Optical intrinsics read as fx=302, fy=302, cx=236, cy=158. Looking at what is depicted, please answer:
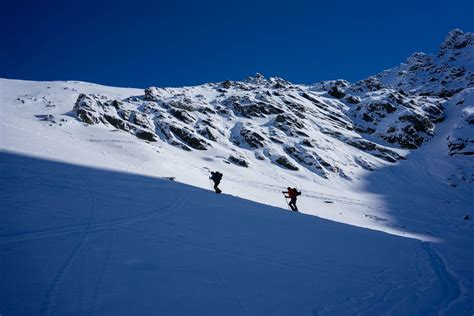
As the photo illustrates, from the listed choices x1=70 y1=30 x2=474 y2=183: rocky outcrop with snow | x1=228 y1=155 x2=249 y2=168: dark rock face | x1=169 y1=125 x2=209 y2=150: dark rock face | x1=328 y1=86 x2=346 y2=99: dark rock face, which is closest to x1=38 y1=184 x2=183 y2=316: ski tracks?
x1=228 y1=155 x2=249 y2=168: dark rock face

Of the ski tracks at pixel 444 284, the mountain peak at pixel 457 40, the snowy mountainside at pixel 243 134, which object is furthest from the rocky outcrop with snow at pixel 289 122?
the mountain peak at pixel 457 40

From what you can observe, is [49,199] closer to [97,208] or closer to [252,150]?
[97,208]

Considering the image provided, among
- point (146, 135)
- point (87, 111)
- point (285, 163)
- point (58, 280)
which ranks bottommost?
point (58, 280)

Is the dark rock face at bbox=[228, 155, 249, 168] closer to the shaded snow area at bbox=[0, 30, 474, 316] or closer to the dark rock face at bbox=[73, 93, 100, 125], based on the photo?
the shaded snow area at bbox=[0, 30, 474, 316]

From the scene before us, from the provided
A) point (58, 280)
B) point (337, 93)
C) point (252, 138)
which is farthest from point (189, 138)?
point (337, 93)

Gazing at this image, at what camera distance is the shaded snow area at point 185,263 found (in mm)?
4973

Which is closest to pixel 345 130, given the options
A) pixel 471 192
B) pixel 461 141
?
pixel 461 141

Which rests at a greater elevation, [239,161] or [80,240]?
[239,161]

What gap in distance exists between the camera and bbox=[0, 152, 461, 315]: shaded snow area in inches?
196

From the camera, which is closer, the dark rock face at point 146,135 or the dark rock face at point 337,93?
the dark rock face at point 146,135

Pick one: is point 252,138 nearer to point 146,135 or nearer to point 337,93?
point 146,135

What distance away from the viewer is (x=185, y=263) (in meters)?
6.76

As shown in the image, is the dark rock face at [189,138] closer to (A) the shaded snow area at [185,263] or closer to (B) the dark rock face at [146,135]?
(B) the dark rock face at [146,135]

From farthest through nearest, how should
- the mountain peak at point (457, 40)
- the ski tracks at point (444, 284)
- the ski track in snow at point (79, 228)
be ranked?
the mountain peak at point (457, 40) → the ski track in snow at point (79, 228) → the ski tracks at point (444, 284)
